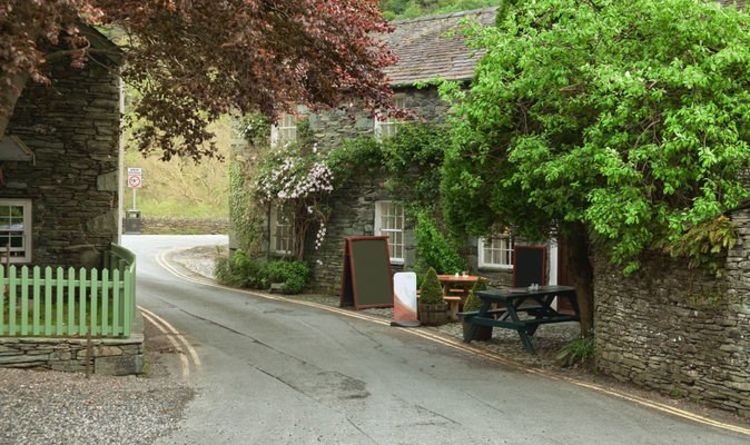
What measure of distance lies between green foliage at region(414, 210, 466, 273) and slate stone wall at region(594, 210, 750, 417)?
708 cm

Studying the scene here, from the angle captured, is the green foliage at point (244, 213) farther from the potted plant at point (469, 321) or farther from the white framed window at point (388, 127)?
the potted plant at point (469, 321)

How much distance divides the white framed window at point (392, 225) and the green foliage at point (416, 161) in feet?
2.48

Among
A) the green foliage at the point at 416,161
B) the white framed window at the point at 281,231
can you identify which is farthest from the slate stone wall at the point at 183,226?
the green foliage at the point at 416,161

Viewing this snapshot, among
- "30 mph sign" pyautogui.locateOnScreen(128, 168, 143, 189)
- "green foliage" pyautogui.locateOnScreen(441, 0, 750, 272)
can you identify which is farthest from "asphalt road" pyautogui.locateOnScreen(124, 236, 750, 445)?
"30 mph sign" pyautogui.locateOnScreen(128, 168, 143, 189)

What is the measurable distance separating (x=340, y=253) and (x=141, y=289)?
5381mm

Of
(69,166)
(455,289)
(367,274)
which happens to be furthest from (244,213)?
(455,289)

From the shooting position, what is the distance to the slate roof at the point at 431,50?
2084 cm

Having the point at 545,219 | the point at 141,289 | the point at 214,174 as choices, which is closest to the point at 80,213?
the point at 141,289

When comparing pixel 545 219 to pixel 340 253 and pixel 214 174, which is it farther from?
pixel 214 174

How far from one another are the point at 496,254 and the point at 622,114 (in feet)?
Result: 32.9

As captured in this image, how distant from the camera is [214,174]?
48188mm

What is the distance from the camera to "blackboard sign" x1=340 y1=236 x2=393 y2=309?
Result: 19.6 meters

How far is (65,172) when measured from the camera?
1683 cm

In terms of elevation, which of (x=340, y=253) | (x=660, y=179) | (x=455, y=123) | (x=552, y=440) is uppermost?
(x=455, y=123)
